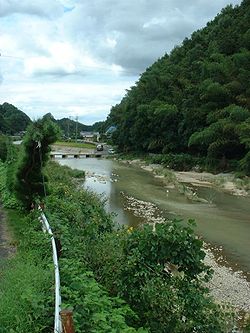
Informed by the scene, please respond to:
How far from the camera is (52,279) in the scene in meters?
7.05

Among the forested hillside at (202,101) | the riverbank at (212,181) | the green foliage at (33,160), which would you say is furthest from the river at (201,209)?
the forested hillside at (202,101)

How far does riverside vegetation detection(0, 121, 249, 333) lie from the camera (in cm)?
607

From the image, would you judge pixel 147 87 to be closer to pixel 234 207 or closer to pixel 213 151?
pixel 213 151

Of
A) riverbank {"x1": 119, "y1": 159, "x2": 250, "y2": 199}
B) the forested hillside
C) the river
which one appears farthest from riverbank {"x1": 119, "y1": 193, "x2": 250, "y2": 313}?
the forested hillside

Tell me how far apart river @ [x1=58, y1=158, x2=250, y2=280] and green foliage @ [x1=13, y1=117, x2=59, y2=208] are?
7048 mm

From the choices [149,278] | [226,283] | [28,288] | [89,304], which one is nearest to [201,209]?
[226,283]

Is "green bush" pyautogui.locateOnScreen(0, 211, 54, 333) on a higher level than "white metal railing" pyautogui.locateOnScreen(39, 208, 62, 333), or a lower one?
lower

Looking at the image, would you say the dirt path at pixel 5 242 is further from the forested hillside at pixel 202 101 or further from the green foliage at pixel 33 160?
the forested hillside at pixel 202 101

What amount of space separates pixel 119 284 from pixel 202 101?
5209 cm

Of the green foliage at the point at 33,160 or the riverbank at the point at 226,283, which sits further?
the green foliage at the point at 33,160

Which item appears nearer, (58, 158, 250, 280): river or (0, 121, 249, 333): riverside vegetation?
(0, 121, 249, 333): riverside vegetation

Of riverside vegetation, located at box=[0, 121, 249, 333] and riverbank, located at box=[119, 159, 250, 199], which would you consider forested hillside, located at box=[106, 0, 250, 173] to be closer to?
riverbank, located at box=[119, 159, 250, 199]

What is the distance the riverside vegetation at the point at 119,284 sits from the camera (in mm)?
6066

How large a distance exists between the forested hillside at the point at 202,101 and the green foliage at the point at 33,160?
30489 mm
